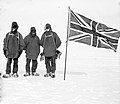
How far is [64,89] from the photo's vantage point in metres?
7.14

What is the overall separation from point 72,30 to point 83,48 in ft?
36.0

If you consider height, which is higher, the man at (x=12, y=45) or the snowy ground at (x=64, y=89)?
the man at (x=12, y=45)

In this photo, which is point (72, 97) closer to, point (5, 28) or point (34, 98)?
point (34, 98)

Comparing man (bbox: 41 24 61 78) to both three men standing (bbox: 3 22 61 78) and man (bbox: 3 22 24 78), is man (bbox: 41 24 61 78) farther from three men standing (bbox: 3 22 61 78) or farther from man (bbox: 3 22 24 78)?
man (bbox: 3 22 24 78)

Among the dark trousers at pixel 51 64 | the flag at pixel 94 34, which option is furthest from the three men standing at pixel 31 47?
the flag at pixel 94 34

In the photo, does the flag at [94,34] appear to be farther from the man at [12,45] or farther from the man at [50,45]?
the man at [12,45]

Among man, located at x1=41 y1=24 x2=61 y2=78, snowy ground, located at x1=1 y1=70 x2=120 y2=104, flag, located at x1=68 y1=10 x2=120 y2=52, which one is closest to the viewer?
snowy ground, located at x1=1 y1=70 x2=120 y2=104

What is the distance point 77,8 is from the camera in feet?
97.7

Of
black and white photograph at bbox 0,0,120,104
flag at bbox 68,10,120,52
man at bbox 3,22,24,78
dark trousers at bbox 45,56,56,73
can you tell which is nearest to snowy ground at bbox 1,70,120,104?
black and white photograph at bbox 0,0,120,104

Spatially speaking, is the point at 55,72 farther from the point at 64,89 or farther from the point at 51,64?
the point at 64,89

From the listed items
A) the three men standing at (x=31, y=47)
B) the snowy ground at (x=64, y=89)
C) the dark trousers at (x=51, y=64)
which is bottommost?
the snowy ground at (x=64, y=89)

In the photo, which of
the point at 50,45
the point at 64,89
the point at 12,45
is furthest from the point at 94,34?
the point at 12,45

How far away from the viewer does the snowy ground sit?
240 inches

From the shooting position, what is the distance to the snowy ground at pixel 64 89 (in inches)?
240
